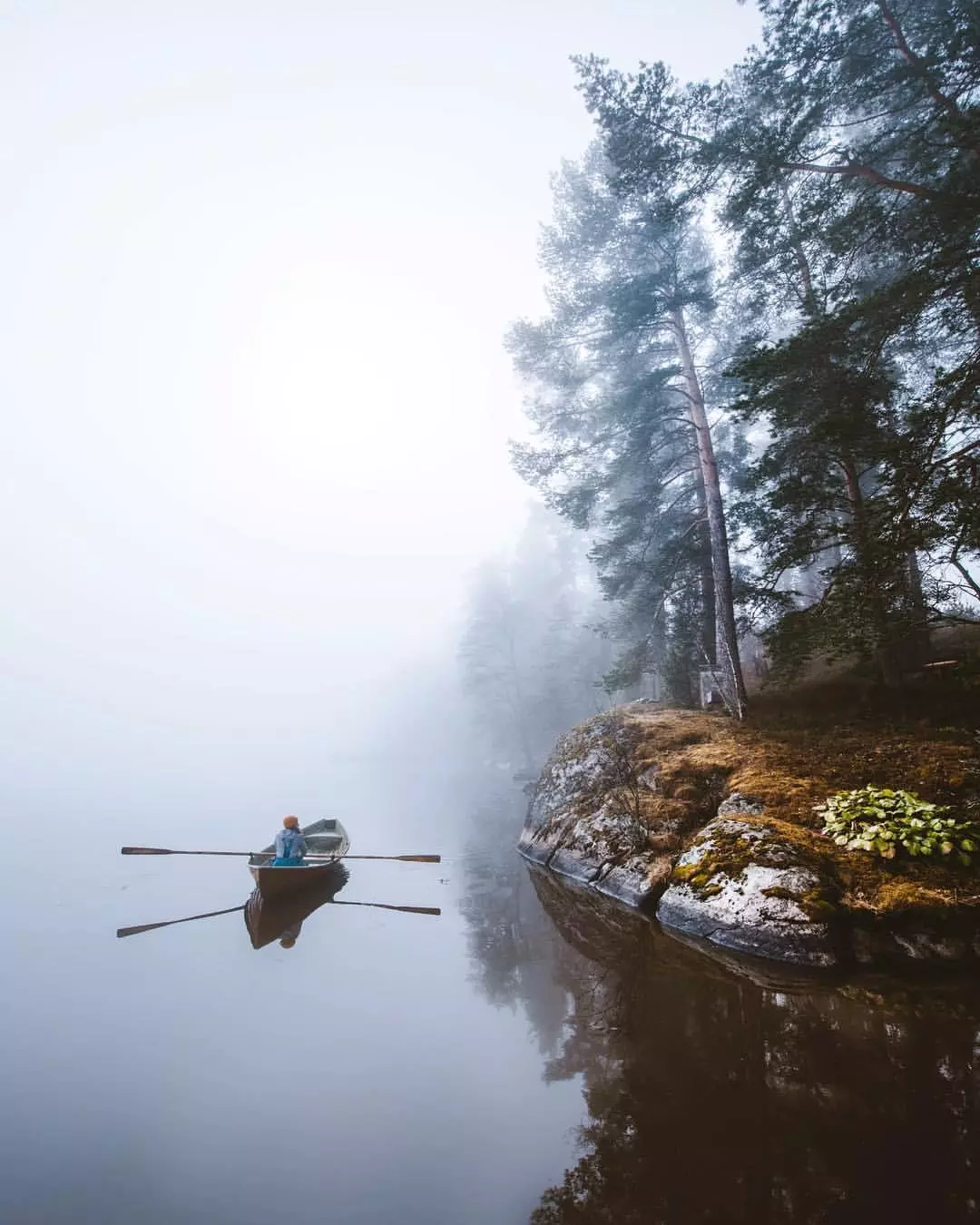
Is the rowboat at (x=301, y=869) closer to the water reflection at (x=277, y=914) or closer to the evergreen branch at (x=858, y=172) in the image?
the water reflection at (x=277, y=914)

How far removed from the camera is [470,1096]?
534 centimetres

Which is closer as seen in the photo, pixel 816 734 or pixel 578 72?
pixel 578 72

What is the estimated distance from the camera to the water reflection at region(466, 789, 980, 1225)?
3.64 m

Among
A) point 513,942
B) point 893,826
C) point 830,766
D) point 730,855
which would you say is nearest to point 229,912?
point 513,942

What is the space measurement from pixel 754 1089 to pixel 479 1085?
2552mm

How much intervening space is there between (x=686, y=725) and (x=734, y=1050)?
856 centimetres

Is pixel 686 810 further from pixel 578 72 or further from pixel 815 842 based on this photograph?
pixel 578 72

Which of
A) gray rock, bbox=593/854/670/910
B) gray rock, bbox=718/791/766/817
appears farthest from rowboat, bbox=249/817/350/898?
gray rock, bbox=718/791/766/817

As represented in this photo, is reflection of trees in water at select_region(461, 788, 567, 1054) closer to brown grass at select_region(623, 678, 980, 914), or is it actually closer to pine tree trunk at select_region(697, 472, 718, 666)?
brown grass at select_region(623, 678, 980, 914)

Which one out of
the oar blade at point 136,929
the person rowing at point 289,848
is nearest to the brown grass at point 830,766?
the person rowing at point 289,848

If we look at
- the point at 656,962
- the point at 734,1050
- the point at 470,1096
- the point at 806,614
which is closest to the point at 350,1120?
the point at 470,1096

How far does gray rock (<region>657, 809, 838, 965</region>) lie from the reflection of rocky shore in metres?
0.44

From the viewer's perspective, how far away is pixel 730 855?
8.22 metres

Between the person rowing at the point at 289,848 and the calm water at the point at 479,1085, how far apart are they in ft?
7.44
